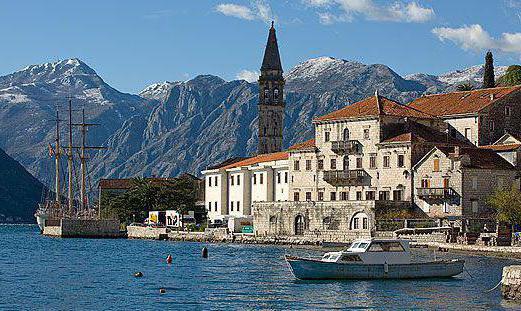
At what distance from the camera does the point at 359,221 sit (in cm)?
10062

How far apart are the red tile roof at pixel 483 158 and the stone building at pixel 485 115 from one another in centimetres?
672

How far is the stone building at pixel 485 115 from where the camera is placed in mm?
108125

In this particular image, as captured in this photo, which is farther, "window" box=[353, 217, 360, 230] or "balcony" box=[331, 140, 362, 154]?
"balcony" box=[331, 140, 362, 154]

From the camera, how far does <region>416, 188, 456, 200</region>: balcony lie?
97.8 meters

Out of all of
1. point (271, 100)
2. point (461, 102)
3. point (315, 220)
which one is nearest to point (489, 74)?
point (461, 102)

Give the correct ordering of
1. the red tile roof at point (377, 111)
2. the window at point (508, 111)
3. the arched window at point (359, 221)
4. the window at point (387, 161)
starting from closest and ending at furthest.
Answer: the arched window at point (359, 221) → the window at point (387, 161) → the red tile roof at point (377, 111) → the window at point (508, 111)

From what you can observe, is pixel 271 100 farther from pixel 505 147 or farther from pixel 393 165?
pixel 505 147

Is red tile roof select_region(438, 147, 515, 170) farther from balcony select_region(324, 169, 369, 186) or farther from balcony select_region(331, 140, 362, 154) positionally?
balcony select_region(331, 140, 362, 154)

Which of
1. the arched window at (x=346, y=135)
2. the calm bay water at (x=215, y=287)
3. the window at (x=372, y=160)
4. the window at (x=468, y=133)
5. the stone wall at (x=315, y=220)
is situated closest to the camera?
the calm bay water at (x=215, y=287)

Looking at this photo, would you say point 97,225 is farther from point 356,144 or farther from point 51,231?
point 356,144

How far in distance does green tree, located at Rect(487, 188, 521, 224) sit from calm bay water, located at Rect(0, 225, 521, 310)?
1232 cm

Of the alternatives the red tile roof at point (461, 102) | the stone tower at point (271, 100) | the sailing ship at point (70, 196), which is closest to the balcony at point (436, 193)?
the red tile roof at point (461, 102)

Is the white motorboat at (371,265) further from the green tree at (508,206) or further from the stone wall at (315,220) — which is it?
the stone wall at (315,220)

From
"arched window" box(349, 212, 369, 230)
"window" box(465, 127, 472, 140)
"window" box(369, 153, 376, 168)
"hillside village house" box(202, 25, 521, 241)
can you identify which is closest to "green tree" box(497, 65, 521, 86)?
"hillside village house" box(202, 25, 521, 241)
